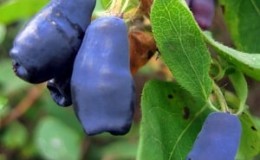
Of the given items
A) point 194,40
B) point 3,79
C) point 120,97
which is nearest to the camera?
point 120,97

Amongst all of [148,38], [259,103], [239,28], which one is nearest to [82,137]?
[259,103]

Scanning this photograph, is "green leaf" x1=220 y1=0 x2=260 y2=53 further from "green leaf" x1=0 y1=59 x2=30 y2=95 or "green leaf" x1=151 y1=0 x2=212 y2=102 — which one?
"green leaf" x1=0 y1=59 x2=30 y2=95

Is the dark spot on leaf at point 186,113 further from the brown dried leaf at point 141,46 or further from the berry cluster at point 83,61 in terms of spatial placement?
the berry cluster at point 83,61

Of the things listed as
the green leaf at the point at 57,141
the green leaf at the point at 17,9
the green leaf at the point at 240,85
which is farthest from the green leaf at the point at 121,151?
the green leaf at the point at 240,85

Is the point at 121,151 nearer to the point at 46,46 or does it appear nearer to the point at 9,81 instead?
the point at 9,81

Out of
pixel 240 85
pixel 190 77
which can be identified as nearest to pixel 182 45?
pixel 190 77

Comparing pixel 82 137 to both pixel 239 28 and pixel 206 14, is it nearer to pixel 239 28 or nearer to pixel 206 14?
pixel 239 28
